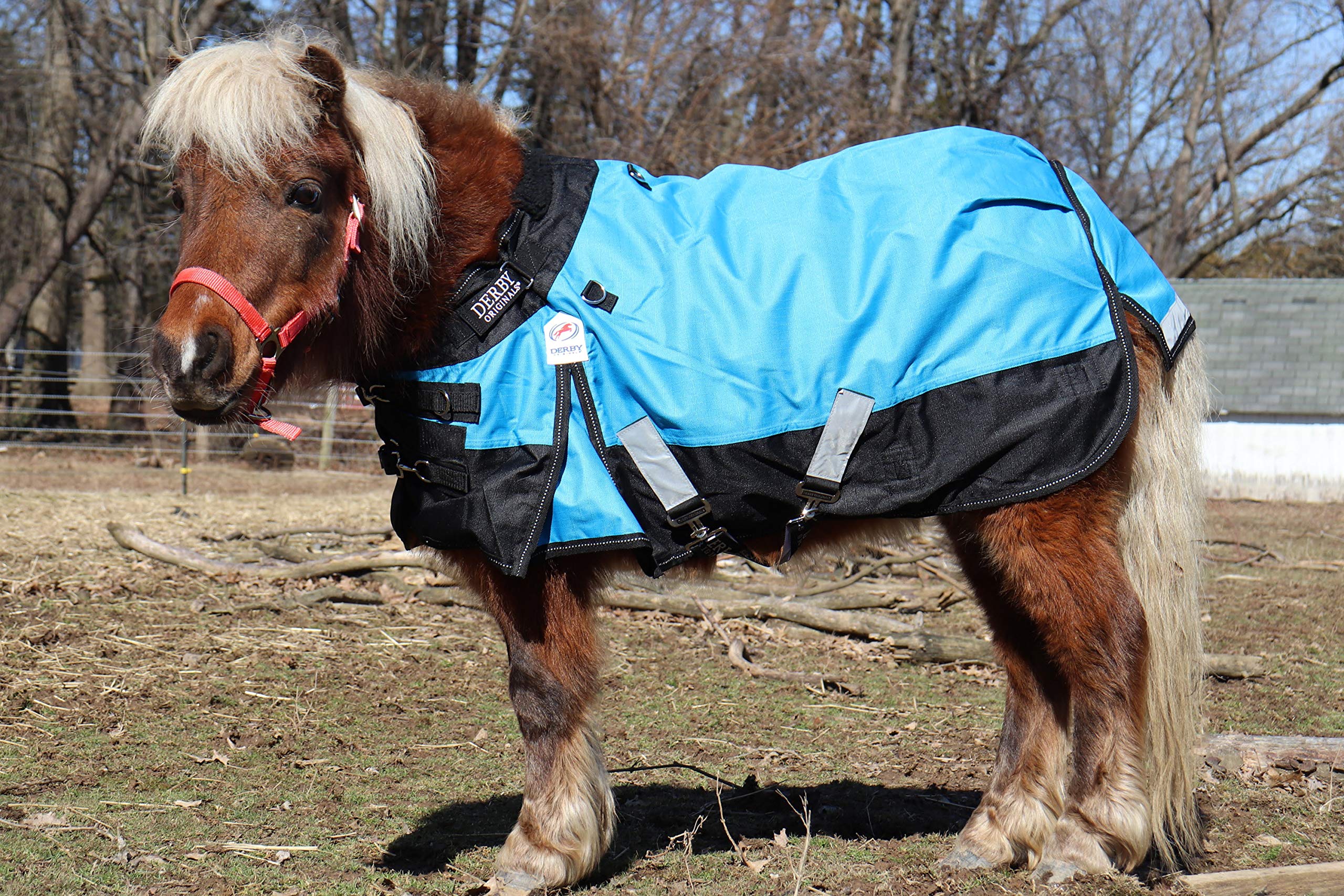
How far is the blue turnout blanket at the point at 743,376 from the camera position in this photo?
262 cm

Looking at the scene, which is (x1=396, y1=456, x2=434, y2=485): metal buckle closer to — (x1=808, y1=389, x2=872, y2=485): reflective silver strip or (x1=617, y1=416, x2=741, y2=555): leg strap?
(x1=617, y1=416, x2=741, y2=555): leg strap

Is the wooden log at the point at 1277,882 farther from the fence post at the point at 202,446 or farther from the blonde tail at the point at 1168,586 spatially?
the fence post at the point at 202,446

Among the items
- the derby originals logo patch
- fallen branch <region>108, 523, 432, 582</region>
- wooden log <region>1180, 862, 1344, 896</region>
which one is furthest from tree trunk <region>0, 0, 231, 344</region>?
wooden log <region>1180, 862, 1344, 896</region>

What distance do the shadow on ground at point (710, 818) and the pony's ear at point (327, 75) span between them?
2027 millimetres

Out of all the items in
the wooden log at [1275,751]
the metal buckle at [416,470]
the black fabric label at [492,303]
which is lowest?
the wooden log at [1275,751]

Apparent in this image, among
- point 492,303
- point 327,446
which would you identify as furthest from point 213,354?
point 327,446

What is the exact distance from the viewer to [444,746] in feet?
13.2

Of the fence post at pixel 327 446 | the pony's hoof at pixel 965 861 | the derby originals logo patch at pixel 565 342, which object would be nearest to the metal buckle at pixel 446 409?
the derby originals logo patch at pixel 565 342

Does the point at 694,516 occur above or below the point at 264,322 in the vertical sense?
below

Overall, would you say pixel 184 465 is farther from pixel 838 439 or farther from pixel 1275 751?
pixel 1275 751

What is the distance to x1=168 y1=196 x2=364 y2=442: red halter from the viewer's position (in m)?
2.34

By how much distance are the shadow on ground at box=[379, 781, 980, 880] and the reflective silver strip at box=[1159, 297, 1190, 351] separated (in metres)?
1.64

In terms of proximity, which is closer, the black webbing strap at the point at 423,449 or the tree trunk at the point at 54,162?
the black webbing strap at the point at 423,449

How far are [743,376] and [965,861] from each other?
155 cm
